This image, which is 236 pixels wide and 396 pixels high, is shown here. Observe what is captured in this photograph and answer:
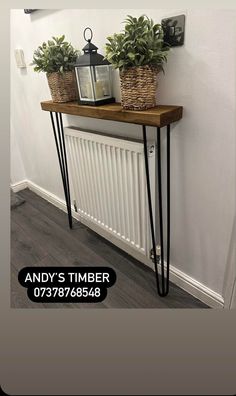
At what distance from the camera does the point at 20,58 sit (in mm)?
850

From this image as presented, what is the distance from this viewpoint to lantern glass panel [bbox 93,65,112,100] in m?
0.88

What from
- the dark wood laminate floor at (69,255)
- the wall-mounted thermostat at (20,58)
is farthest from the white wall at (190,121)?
the dark wood laminate floor at (69,255)

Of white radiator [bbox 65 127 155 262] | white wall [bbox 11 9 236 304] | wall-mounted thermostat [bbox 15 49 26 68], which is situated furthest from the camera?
white radiator [bbox 65 127 155 262]

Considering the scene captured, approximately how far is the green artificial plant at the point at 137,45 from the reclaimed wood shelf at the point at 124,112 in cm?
14

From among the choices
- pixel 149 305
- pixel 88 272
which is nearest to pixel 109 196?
pixel 88 272

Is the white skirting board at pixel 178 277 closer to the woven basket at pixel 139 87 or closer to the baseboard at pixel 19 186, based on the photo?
the baseboard at pixel 19 186

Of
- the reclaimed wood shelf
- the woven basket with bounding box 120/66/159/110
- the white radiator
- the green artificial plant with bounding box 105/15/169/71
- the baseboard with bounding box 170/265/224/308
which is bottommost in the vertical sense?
the baseboard with bounding box 170/265/224/308

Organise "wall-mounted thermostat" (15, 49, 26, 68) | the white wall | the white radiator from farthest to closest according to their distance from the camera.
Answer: the white radiator, "wall-mounted thermostat" (15, 49, 26, 68), the white wall

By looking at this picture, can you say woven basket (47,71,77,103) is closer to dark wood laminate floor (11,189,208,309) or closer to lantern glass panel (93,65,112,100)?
lantern glass panel (93,65,112,100)

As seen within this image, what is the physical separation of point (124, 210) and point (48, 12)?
74 cm

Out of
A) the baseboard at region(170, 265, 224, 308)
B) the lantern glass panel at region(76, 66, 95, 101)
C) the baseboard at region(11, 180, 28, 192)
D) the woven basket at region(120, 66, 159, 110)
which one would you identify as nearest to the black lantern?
the lantern glass panel at region(76, 66, 95, 101)

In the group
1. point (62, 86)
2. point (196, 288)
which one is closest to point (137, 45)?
point (62, 86)

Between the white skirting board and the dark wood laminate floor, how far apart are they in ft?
0.07

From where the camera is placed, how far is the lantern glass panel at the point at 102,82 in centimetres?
88
